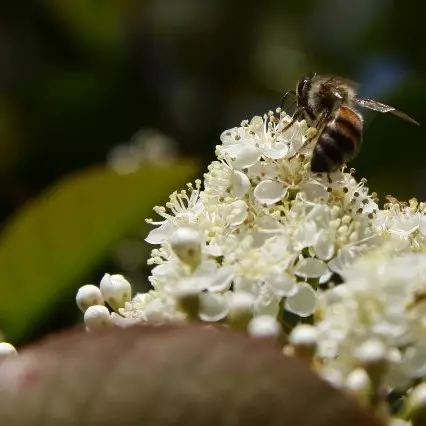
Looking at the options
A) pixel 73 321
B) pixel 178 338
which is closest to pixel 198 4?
pixel 73 321

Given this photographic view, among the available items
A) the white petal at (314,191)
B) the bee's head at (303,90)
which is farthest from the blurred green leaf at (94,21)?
A: the white petal at (314,191)

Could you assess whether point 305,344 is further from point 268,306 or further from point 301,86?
point 301,86

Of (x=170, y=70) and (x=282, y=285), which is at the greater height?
(x=170, y=70)

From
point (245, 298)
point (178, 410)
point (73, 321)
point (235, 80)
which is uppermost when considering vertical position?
point (235, 80)

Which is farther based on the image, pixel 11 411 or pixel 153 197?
pixel 153 197

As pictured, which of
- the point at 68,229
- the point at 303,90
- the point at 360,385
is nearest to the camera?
the point at 360,385

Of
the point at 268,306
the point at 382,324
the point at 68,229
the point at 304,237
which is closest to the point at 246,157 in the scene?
the point at 304,237

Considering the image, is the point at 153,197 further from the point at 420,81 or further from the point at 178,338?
the point at 178,338

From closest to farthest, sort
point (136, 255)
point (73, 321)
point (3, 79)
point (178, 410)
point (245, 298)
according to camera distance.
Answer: point (178, 410)
point (245, 298)
point (73, 321)
point (136, 255)
point (3, 79)
